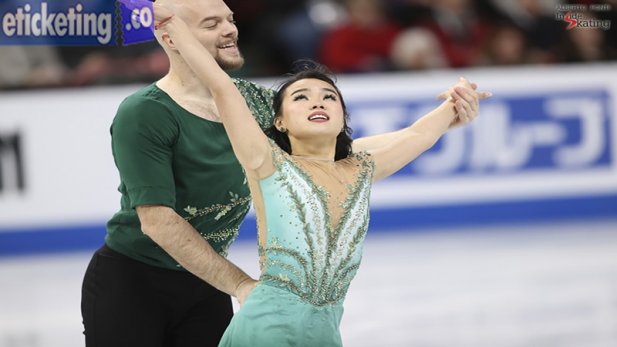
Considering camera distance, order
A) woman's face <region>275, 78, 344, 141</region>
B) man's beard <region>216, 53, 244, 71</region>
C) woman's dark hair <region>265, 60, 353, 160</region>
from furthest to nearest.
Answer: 1. man's beard <region>216, 53, 244, 71</region>
2. woman's dark hair <region>265, 60, 353, 160</region>
3. woman's face <region>275, 78, 344, 141</region>

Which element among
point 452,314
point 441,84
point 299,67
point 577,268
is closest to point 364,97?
point 441,84

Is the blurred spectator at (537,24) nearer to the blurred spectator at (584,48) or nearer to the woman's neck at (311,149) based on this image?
the blurred spectator at (584,48)

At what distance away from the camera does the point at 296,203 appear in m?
2.77

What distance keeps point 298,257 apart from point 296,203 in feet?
0.47

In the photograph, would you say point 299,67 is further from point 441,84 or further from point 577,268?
point 441,84

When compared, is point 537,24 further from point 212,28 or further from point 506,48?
point 212,28

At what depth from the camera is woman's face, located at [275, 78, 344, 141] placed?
285 cm

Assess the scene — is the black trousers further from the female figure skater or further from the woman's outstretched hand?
the woman's outstretched hand

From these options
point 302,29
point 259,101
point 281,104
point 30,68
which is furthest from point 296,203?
point 302,29

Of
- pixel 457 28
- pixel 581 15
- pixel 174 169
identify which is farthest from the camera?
pixel 457 28

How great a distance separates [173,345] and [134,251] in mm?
326

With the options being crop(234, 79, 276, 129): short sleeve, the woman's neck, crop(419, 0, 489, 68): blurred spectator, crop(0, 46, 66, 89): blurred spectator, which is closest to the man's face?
crop(234, 79, 276, 129): short sleeve

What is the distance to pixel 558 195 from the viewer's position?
338 inches

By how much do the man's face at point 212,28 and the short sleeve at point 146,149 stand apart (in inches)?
9.2
